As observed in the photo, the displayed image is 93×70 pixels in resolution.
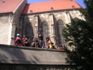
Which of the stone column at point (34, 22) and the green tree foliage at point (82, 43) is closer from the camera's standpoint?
the green tree foliage at point (82, 43)

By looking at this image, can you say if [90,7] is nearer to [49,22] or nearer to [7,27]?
[7,27]

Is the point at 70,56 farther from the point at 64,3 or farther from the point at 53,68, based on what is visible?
the point at 64,3

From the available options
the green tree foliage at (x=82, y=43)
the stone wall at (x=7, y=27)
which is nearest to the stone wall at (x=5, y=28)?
the stone wall at (x=7, y=27)

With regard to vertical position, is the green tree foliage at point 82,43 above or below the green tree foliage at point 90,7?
below

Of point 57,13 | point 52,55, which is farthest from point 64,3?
point 52,55

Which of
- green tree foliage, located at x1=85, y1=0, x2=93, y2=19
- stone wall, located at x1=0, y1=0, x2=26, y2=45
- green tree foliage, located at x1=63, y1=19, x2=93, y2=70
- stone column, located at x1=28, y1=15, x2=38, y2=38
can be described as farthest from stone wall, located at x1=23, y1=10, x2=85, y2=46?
green tree foliage, located at x1=63, y1=19, x2=93, y2=70

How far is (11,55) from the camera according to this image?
24.2ft

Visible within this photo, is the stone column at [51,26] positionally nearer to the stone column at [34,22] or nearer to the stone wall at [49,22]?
the stone wall at [49,22]

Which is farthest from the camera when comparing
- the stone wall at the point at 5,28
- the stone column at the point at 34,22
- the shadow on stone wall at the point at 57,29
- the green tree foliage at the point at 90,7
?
the stone column at the point at 34,22

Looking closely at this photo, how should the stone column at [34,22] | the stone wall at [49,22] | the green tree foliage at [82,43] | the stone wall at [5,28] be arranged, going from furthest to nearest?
the stone column at [34,22] → the stone wall at [49,22] → the stone wall at [5,28] → the green tree foliage at [82,43]

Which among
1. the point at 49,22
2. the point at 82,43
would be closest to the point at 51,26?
the point at 49,22

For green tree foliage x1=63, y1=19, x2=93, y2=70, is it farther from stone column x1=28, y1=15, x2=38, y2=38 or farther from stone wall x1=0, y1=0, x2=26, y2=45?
stone column x1=28, y1=15, x2=38, y2=38

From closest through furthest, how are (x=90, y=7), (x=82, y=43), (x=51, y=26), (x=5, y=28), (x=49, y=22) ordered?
(x=82, y=43) < (x=90, y=7) < (x=5, y=28) < (x=51, y=26) < (x=49, y=22)

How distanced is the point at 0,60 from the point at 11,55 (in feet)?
1.85
